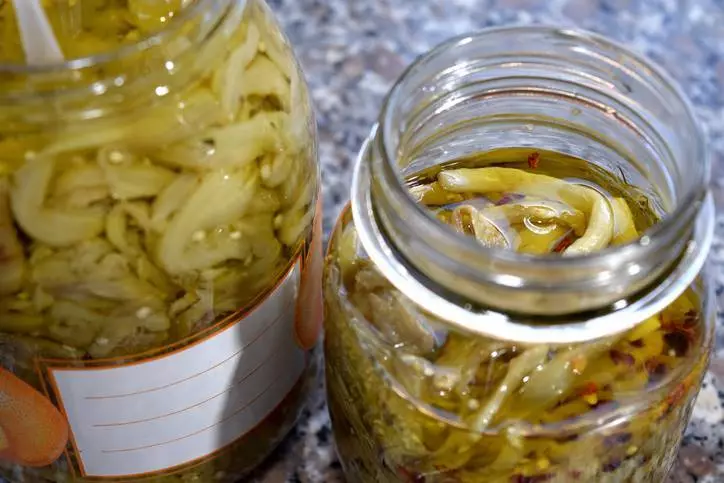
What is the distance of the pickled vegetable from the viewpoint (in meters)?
0.48

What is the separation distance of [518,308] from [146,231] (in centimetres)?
19

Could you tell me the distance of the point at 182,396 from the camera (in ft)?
1.76

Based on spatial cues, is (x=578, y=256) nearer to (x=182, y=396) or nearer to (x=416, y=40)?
(x=182, y=396)

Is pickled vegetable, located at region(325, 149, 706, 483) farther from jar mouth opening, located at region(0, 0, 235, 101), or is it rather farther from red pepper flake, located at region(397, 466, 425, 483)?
jar mouth opening, located at region(0, 0, 235, 101)

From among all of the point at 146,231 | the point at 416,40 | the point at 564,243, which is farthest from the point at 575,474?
the point at 416,40

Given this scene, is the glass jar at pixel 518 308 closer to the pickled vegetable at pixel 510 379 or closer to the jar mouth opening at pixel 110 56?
the pickled vegetable at pixel 510 379

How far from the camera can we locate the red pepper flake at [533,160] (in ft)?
1.98

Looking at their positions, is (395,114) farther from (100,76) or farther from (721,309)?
(721,309)

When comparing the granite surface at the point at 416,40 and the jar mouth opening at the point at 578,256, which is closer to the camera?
the jar mouth opening at the point at 578,256

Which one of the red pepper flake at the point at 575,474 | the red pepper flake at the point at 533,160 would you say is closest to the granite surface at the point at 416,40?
the red pepper flake at the point at 533,160

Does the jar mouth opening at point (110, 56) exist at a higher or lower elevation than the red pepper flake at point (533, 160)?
higher

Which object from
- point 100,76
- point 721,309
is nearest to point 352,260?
point 100,76

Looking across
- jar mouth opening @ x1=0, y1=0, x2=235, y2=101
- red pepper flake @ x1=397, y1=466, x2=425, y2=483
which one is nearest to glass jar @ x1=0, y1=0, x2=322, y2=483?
jar mouth opening @ x1=0, y1=0, x2=235, y2=101

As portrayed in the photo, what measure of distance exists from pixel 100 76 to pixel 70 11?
6 centimetres
